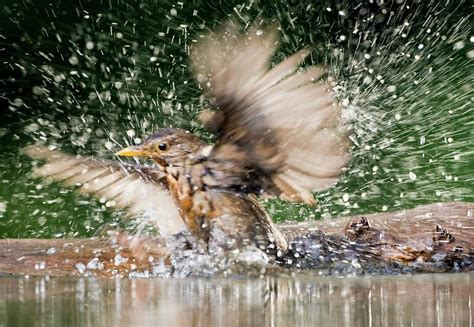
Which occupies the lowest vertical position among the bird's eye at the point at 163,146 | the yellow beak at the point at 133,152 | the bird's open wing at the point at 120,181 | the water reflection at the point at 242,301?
the water reflection at the point at 242,301

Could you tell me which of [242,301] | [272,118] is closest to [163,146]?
[272,118]

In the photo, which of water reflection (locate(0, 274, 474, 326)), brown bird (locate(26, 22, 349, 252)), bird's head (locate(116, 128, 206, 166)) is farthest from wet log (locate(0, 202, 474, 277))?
bird's head (locate(116, 128, 206, 166))

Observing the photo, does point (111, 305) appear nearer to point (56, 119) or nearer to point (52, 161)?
point (52, 161)

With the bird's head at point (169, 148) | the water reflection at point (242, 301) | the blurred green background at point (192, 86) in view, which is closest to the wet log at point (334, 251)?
the water reflection at point (242, 301)

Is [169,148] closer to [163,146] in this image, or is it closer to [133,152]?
[163,146]

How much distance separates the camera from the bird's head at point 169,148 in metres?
3.58

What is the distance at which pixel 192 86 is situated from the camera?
5375 mm

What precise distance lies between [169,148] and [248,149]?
0.29m

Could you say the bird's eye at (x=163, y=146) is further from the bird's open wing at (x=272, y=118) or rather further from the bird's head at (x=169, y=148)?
the bird's open wing at (x=272, y=118)

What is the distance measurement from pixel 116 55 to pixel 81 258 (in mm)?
2551

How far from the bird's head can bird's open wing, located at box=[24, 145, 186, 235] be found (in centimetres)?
15

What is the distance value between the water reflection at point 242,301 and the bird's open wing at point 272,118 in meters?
0.39

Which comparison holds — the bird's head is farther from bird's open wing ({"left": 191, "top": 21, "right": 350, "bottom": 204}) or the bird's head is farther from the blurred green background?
the blurred green background

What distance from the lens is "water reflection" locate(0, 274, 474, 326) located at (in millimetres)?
2338
